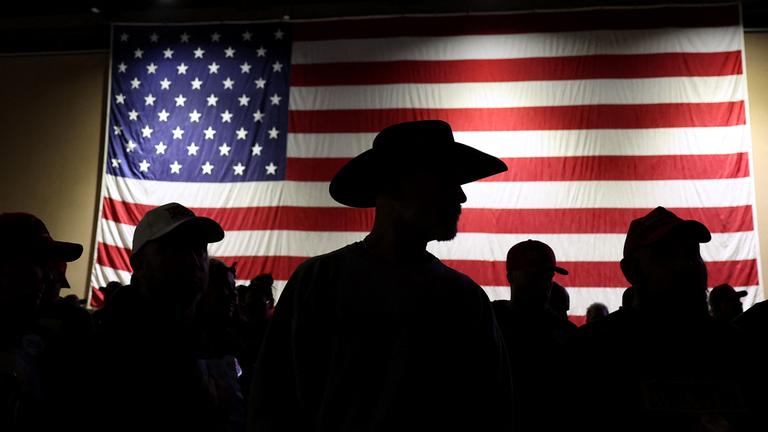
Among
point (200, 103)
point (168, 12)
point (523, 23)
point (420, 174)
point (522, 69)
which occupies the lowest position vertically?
point (420, 174)

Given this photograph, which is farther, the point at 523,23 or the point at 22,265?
the point at 523,23

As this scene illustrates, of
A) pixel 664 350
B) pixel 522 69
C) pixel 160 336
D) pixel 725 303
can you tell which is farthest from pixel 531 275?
pixel 522 69

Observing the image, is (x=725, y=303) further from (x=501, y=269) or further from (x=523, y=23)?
(x=523, y=23)

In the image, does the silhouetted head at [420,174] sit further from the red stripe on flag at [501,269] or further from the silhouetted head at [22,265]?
the red stripe on flag at [501,269]

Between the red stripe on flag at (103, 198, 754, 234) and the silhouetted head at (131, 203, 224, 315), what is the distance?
481 cm

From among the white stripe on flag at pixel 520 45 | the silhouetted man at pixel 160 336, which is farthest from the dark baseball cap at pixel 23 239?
the white stripe on flag at pixel 520 45

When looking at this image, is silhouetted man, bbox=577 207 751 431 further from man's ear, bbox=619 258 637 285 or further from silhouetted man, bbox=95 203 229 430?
silhouetted man, bbox=95 203 229 430

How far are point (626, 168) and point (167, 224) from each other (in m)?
5.63

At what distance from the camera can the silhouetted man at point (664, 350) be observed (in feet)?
4.54

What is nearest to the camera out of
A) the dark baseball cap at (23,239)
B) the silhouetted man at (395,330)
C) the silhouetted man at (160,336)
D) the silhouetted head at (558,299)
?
the silhouetted man at (395,330)

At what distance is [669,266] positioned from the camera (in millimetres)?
1635

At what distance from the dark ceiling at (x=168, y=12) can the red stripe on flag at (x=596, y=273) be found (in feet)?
9.47

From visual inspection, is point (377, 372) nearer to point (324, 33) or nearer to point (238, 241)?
point (238, 241)

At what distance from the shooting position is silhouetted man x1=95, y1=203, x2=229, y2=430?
144cm
